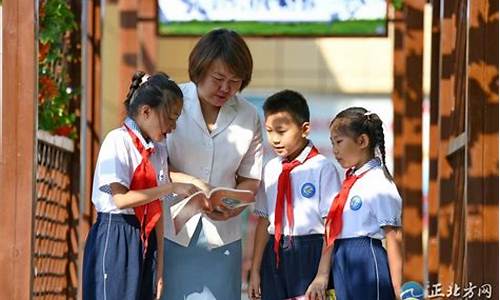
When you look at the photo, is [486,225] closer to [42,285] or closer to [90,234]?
[90,234]

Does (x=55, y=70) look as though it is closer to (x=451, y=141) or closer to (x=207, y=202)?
(x=451, y=141)

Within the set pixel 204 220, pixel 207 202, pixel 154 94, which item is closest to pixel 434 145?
pixel 204 220

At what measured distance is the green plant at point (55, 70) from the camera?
272 inches

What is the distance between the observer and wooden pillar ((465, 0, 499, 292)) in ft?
16.8

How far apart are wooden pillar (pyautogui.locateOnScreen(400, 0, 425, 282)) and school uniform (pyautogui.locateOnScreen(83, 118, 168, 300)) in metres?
3.34

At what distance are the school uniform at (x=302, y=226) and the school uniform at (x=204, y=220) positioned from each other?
174mm

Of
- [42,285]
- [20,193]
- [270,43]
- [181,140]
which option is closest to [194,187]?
[181,140]

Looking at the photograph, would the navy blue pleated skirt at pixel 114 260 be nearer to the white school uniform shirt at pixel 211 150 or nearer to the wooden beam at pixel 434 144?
the white school uniform shirt at pixel 211 150

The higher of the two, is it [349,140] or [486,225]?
[349,140]

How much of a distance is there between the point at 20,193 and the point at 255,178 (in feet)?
2.93

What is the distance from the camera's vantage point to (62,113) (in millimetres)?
7191

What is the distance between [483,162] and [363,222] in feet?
2.22

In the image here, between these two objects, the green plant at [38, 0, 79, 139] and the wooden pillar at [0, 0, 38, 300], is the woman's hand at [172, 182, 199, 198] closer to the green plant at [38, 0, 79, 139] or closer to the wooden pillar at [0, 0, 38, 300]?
the wooden pillar at [0, 0, 38, 300]

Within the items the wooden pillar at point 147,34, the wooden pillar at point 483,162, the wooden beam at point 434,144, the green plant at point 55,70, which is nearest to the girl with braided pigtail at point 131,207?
the wooden pillar at point 483,162
